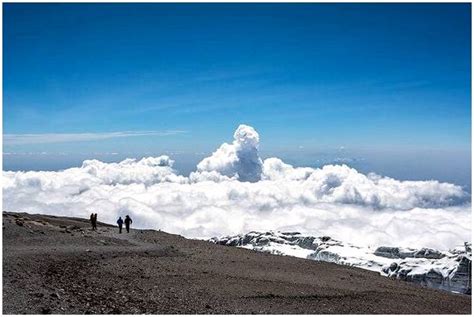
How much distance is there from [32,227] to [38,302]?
14.4 metres

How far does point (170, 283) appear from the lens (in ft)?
55.9

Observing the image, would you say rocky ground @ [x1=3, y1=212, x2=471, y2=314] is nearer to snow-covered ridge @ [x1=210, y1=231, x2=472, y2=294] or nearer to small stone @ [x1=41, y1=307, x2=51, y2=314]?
small stone @ [x1=41, y1=307, x2=51, y2=314]

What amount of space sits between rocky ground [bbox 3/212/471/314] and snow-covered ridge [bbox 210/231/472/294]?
31.9 ft

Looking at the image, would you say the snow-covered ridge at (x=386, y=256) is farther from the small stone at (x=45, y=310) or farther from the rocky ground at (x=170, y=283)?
the small stone at (x=45, y=310)

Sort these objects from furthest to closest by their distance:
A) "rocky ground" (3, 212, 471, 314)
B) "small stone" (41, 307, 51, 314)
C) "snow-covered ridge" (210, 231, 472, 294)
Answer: "snow-covered ridge" (210, 231, 472, 294), "rocky ground" (3, 212, 471, 314), "small stone" (41, 307, 51, 314)

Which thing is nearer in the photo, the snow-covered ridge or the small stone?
the small stone

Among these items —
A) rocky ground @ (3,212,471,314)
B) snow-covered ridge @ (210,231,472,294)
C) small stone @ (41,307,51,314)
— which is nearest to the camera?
small stone @ (41,307,51,314)

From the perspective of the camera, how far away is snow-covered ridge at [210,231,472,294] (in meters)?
30.3

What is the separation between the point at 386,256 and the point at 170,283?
135 ft

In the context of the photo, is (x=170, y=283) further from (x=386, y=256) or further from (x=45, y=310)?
(x=386, y=256)

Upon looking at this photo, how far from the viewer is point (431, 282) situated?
3034cm

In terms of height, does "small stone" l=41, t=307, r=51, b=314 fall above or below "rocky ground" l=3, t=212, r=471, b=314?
below

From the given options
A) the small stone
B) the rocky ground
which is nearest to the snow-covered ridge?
the rocky ground

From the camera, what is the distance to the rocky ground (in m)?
14.2
